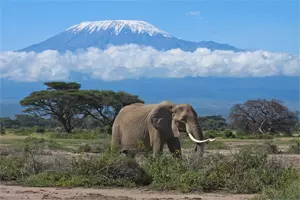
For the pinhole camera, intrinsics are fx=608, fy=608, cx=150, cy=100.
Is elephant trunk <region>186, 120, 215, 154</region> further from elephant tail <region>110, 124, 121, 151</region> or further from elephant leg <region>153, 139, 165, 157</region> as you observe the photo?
elephant tail <region>110, 124, 121, 151</region>

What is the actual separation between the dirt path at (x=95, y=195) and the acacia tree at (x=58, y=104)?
40847 mm

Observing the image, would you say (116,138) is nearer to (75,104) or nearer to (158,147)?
(158,147)

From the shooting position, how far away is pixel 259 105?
188ft

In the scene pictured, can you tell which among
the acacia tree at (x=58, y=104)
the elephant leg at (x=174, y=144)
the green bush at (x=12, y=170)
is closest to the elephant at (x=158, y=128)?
the elephant leg at (x=174, y=144)

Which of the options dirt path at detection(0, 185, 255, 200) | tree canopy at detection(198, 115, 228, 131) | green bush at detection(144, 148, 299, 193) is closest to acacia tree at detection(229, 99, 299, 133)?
tree canopy at detection(198, 115, 228, 131)

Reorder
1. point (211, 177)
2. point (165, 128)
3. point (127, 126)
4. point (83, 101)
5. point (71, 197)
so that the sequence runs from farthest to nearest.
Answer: point (83, 101) < point (127, 126) < point (165, 128) < point (211, 177) < point (71, 197)

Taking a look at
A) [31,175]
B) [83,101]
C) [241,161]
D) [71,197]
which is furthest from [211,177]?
[83,101]

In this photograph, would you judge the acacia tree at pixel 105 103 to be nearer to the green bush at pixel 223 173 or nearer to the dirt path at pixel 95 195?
the green bush at pixel 223 173

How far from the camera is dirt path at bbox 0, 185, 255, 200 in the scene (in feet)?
41.1

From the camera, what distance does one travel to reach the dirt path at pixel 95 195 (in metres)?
12.5

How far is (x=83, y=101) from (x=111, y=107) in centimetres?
267

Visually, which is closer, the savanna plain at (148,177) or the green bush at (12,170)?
the savanna plain at (148,177)

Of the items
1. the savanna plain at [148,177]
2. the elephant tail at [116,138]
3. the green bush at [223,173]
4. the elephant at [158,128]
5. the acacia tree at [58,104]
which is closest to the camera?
the savanna plain at [148,177]

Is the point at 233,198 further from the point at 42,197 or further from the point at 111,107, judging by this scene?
the point at 111,107
